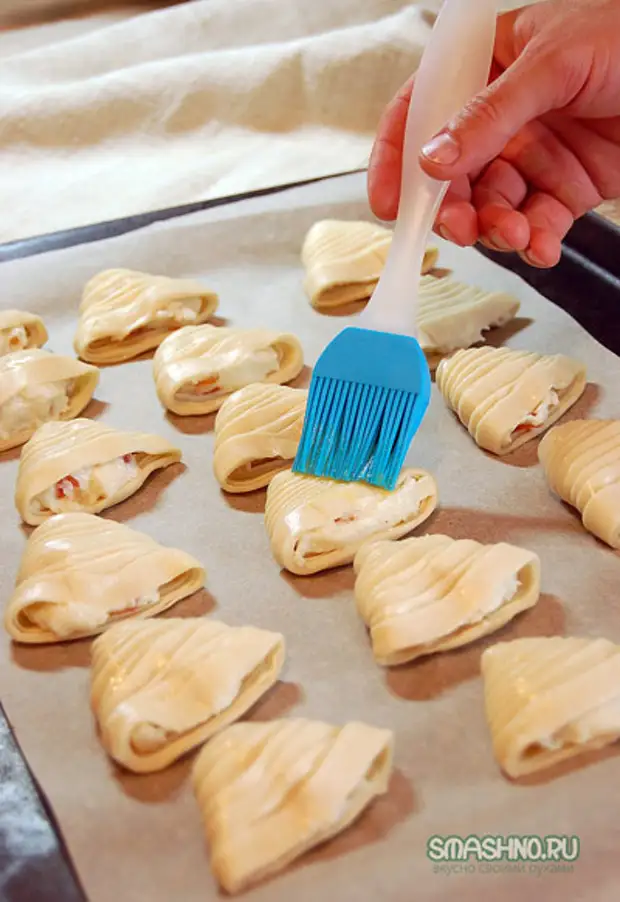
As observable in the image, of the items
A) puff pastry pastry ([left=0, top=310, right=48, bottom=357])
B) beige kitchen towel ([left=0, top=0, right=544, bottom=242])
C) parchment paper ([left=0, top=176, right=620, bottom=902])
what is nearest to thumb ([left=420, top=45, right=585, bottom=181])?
parchment paper ([left=0, top=176, right=620, bottom=902])

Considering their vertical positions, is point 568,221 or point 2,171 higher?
point 568,221

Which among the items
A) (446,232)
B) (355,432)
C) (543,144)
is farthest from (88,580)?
(543,144)

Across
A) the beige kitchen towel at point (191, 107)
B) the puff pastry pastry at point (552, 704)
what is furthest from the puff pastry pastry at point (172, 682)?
the beige kitchen towel at point (191, 107)

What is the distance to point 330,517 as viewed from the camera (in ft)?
5.72

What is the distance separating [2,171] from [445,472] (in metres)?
2.00

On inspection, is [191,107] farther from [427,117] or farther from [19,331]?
[427,117]

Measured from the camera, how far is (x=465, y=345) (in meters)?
2.32

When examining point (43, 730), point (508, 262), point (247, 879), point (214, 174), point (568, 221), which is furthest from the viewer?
point (214, 174)

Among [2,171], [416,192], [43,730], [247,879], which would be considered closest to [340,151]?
[2,171]

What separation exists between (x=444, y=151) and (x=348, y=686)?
94 centimetres

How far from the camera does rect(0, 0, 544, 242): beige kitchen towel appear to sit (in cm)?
307

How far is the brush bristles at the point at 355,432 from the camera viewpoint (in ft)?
5.77

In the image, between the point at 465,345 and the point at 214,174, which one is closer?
the point at 465,345

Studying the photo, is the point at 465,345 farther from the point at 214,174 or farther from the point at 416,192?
the point at 214,174
